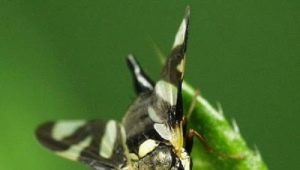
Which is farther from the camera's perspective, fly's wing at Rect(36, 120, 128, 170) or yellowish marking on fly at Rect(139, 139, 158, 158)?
yellowish marking on fly at Rect(139, 139, 158, 158)

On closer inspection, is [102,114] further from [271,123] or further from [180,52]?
[180,52]

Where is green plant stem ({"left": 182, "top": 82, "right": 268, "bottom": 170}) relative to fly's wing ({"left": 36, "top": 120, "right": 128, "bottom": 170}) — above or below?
below

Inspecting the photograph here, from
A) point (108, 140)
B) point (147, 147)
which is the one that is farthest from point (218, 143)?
point (147, 147)

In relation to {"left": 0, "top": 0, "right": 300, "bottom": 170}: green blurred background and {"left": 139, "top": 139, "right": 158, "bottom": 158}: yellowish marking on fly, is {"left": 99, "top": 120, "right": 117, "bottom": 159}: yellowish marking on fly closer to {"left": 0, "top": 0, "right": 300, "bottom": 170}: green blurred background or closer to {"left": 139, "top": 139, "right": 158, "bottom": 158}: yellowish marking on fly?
{"left": 139, "top": 139, "right": 158, "bottom": 158}: yellowish marking on fly

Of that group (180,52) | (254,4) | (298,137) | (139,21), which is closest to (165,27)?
(139,21)

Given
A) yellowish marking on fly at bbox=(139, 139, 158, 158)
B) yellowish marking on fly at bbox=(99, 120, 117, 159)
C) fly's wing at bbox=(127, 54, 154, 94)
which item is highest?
fly's wing at bbox=(127, 54, 154, 94)

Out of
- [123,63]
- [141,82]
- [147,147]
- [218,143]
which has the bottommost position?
[218,143]

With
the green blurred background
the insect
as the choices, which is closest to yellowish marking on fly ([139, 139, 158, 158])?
the insect

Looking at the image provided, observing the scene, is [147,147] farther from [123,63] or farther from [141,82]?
[123,63]
